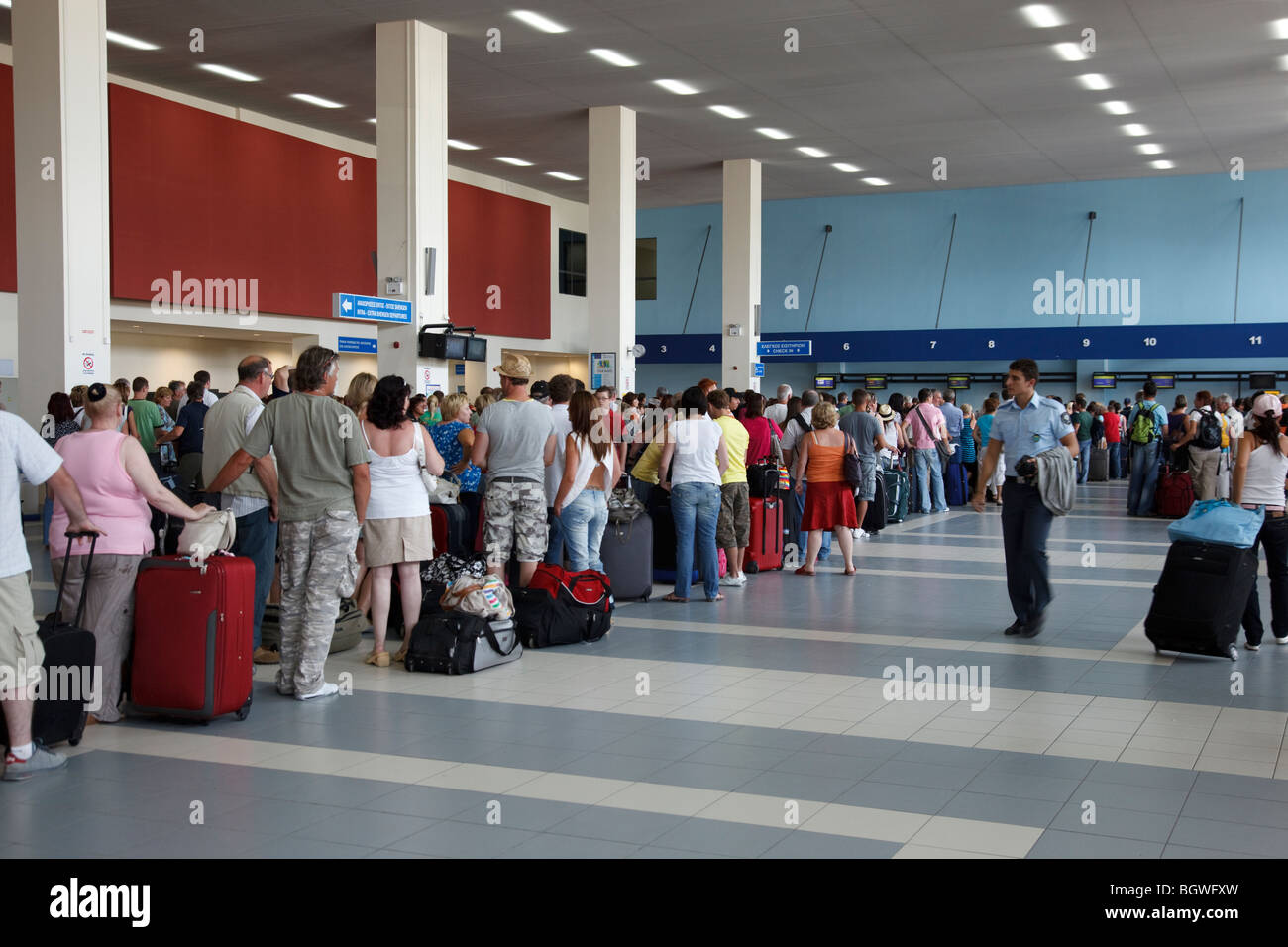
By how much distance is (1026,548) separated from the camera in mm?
7645

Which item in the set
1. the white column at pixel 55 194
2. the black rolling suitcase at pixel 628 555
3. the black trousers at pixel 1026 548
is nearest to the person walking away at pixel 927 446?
the black rolling suitcase at pixel 628 555

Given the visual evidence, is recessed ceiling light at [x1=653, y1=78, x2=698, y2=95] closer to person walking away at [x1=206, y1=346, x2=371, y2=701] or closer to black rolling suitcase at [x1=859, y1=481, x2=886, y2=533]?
black rolling suitcase at [x1=859, y1=481, x2=886, y2=533]

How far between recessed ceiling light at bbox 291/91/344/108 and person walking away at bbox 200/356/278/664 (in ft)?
39.7

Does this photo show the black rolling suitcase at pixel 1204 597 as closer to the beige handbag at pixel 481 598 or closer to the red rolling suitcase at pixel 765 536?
the beige handbag at pixel 481 598

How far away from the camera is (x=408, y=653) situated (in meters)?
6.73

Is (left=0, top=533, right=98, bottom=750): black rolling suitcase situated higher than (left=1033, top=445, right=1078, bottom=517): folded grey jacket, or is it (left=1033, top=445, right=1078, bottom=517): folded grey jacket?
(left=1033, top=445, right=1078, bottom=517): folded grey jacket

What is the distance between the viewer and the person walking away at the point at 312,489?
5.90 metres

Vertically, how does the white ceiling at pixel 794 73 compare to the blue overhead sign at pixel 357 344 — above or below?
above

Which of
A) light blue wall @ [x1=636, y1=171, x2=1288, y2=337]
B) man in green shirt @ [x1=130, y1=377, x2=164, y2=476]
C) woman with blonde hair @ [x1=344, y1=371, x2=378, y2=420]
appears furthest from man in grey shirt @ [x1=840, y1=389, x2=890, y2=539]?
light blue wall @ [x1=636, y1=171, x2=1288, y2=337]

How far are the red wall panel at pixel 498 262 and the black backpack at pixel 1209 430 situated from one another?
12.8m

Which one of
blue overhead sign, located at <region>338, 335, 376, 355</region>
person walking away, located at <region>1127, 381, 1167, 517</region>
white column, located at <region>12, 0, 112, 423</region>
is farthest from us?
blue overhead sign, located at <region>338, 335, 376, 355</region>

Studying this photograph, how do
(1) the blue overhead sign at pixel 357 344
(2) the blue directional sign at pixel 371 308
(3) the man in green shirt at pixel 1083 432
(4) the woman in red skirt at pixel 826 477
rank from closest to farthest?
(4) the woman in red skirt at pixel 826 477
(2) the blue directional sign at pixel 371 308
(1) the blue overhead sign at pixel 357 344
(3) the man in green shirt at pixel 1083 432

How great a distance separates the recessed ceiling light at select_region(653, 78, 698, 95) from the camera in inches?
653
